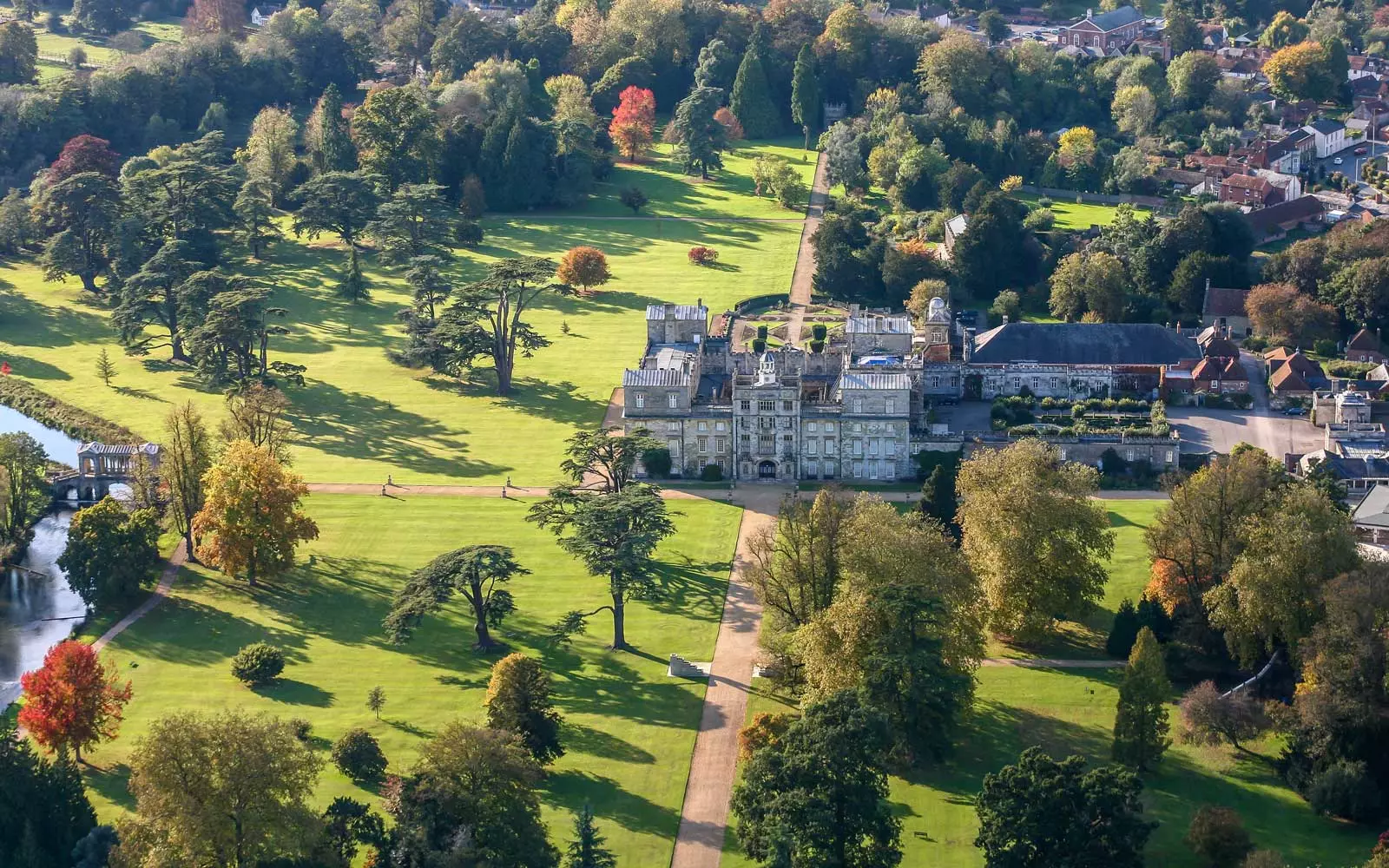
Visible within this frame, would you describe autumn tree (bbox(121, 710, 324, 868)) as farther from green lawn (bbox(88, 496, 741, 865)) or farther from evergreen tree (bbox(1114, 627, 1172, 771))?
evergreen tree (bbox(1114, 627, 1172, 771))

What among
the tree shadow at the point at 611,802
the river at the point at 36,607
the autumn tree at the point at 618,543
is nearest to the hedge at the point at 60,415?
the river at the point at 36,607

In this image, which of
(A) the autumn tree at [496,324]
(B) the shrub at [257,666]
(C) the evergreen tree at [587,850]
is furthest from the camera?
(A) the autumn tree at [496,324]

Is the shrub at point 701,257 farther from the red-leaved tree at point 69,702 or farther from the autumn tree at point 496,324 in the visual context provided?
the red-leaved tree at point 69,702

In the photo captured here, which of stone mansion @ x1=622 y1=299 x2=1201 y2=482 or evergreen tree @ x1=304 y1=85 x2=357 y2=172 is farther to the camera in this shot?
evergreen tree @ x1=304 y1=85 x2=357 y2=172

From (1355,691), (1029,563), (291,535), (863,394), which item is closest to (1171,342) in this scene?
(863,394)

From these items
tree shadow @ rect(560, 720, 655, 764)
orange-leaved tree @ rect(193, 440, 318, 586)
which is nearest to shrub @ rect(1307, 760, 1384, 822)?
tree shadow @ rect(560, 720, 655, 764)

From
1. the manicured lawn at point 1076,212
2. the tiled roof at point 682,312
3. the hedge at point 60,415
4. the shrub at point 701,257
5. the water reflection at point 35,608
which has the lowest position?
the water reflection at point 35,608

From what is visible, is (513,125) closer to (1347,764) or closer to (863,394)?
(863,394)
